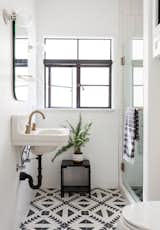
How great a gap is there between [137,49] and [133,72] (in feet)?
0.86

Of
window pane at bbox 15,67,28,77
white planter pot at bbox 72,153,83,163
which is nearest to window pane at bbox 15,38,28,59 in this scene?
window pane at bbox 15,67,28,77

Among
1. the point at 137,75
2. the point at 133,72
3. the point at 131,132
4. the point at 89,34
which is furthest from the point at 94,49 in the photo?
the point at 131,132

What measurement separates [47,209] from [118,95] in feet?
5.33

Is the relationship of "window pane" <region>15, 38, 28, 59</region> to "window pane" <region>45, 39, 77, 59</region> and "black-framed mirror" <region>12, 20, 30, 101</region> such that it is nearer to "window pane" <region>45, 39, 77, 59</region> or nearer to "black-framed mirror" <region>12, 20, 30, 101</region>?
"black-framed mirror" <region>12, 20, 30, 101</region>

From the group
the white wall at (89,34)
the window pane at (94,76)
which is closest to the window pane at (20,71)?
the white wall at (89,34)

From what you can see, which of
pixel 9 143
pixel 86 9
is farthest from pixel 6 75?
pixel 86 9

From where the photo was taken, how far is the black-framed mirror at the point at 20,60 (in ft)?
6.94

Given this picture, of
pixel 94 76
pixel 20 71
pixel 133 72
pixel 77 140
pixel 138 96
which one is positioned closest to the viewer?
pixel 20 71

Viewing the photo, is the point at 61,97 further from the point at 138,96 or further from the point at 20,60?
the point at 20,60

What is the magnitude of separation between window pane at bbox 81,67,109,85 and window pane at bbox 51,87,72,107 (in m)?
0.25

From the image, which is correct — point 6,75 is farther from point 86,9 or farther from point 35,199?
point 86,9

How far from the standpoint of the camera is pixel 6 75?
1.90m

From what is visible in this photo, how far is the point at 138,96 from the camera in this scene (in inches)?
113

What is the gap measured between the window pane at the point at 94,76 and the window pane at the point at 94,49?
16 cm
